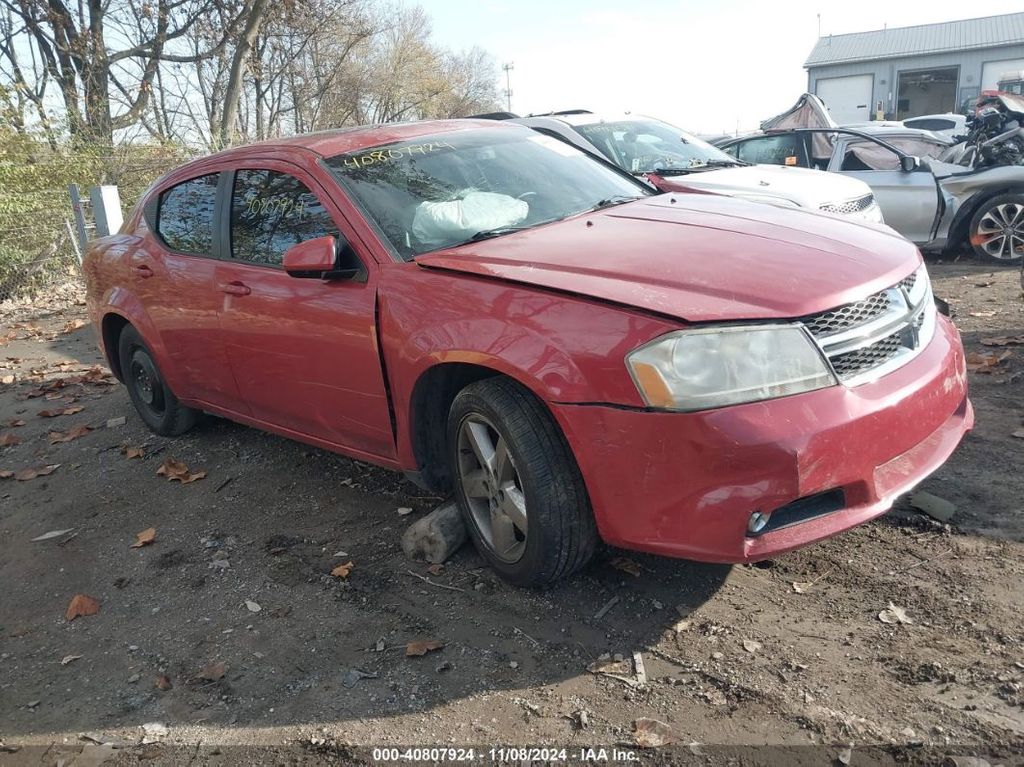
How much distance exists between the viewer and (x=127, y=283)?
16.8ft

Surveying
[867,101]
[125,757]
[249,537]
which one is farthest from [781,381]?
[867,101]

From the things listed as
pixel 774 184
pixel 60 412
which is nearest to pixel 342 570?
pixel 60 412

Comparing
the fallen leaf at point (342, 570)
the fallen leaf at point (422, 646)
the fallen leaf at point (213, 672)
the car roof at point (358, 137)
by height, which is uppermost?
the car roof at point (358, 137)

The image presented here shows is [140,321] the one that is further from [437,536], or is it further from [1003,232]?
[1003,232]

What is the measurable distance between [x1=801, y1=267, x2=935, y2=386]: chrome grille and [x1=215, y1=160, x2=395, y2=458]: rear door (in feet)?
5.73

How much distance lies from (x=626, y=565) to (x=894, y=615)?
38.4 inches

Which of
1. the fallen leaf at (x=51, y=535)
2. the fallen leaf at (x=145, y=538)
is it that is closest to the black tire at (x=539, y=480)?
the fallen leaf at (x=145, y=538)

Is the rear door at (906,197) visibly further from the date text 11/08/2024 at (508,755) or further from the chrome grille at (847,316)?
the date text 11/08/2024 at (508,755)

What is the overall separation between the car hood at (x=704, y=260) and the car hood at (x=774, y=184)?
10.6 ft

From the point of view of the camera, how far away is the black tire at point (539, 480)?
2.83 m

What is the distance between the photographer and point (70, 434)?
588 cm

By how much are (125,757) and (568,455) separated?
1705mm

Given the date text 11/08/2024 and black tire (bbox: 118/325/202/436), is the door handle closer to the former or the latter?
black tire (bbox: 118/325/202/436)

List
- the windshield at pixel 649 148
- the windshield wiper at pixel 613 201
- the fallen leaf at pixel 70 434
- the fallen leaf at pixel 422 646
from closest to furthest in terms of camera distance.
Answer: the fallen leaf at pixel 422 646
the windshield wiper at pixel 613 201
the fallen leaf at pixel 70 434
the windshield at pixel 649 148
